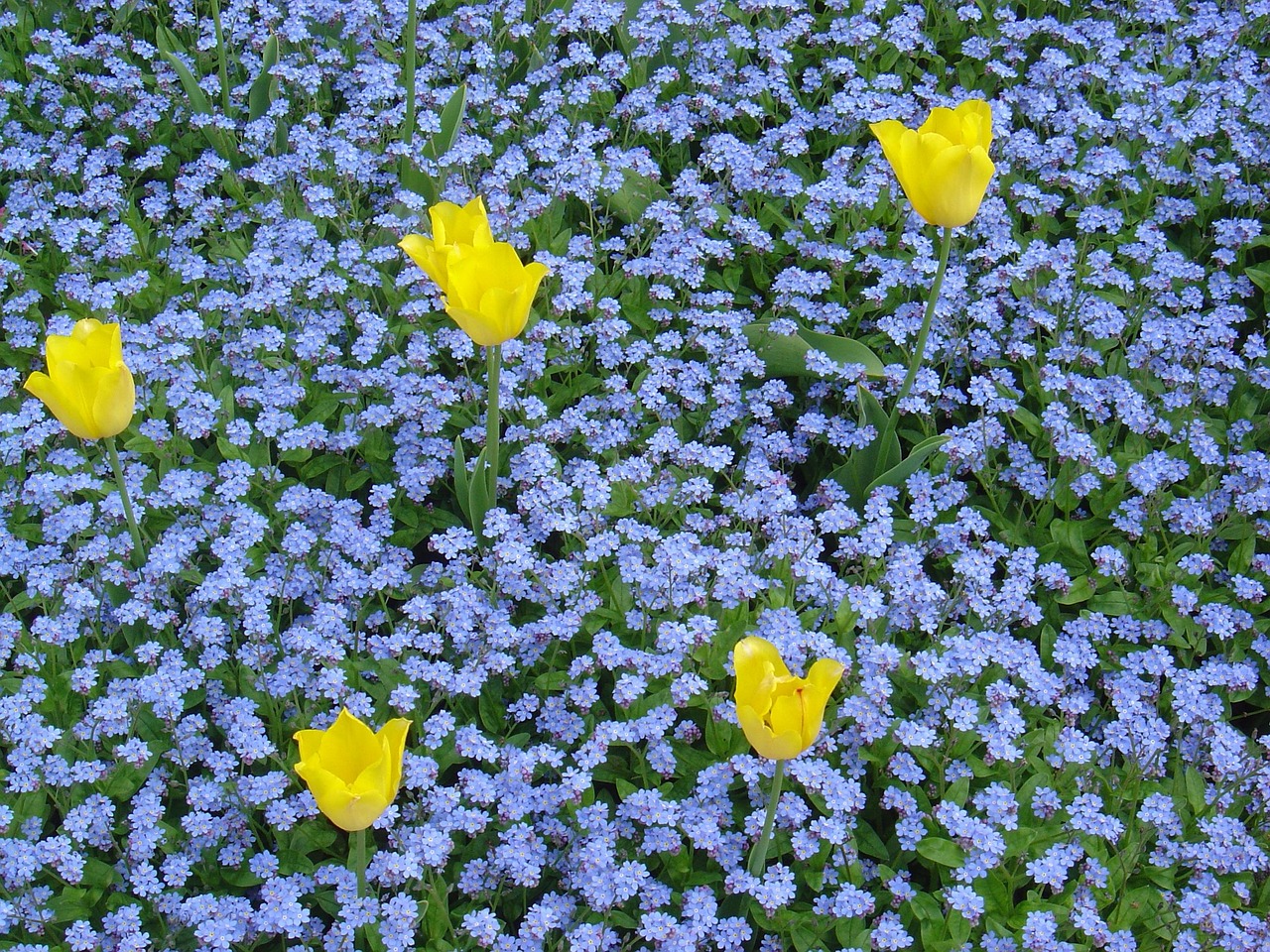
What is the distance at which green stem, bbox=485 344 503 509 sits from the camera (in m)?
2.71

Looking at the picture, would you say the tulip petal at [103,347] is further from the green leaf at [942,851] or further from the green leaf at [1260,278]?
the green leaf at [1260,278]

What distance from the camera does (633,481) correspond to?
3.10 metres

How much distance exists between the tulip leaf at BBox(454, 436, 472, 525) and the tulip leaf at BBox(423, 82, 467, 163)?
3.74 ft

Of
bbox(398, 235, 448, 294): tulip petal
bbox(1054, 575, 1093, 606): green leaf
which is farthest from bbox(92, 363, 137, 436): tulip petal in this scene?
bbox(1054, 575, 1093, 606): green leaf

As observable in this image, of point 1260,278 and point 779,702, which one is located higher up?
point 1260,278

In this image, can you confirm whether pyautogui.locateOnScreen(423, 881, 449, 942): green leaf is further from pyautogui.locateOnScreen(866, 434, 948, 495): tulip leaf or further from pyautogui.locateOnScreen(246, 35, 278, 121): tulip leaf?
pyautogui.locateOnScreen(246, 35, 278, 121): tulip leaf

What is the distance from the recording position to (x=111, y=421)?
256 centimetres

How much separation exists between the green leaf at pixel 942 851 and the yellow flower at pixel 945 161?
Answer: 1.29m

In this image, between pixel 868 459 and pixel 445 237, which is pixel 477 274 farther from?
pixel 868 459

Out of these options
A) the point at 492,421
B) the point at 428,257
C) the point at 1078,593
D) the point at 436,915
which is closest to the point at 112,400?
the point at 428,257

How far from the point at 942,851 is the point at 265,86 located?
309cm

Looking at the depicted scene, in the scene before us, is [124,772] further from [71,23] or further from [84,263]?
[71,23]

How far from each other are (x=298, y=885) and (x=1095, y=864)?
1.51 meters

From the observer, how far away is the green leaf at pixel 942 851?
8.21 ft
